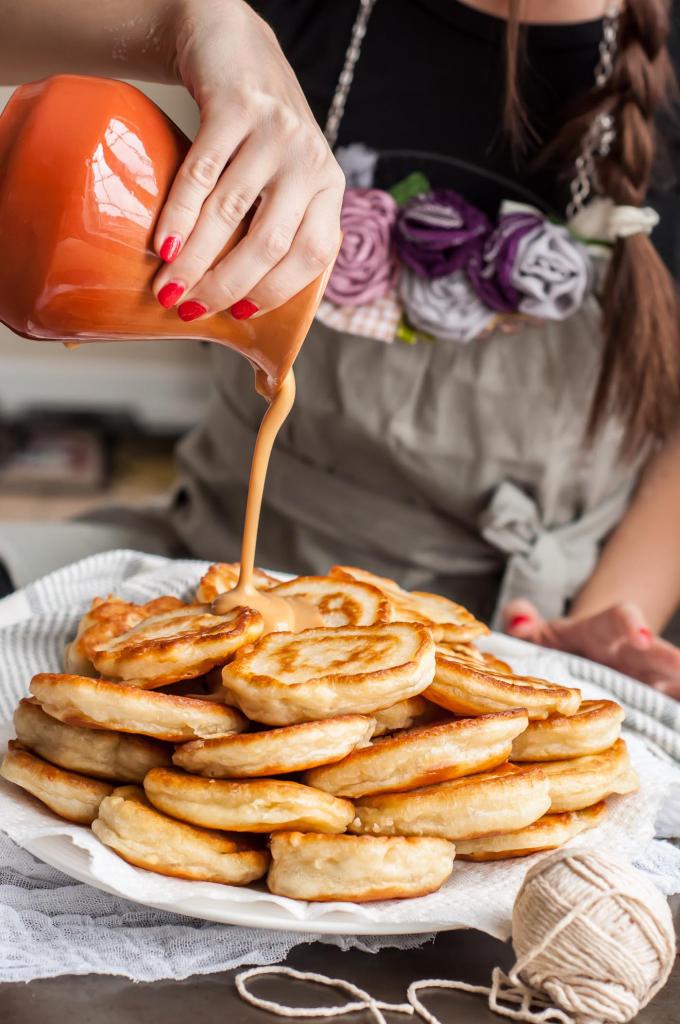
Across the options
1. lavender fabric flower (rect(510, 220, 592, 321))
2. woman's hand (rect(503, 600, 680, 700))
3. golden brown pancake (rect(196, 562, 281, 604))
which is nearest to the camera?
golden brown pancake (rect(196, 562, 281, 604))

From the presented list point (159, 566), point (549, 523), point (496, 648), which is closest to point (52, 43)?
point (159, 566)

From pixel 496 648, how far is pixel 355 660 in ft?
1.40

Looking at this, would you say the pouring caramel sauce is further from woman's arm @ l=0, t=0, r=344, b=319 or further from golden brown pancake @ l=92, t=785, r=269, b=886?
golden brown pancake @ l=92, t=785, r=269, b=886

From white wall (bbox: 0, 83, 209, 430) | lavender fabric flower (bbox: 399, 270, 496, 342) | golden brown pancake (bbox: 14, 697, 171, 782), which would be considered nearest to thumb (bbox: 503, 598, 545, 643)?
lavender fabric flower (bbox: 399, 270, 496, 342)

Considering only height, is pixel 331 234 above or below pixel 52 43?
below

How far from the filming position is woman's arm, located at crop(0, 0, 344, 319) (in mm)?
888

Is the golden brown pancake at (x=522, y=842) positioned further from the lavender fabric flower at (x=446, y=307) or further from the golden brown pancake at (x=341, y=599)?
the lavender fabric flower at (x=446, y=307)

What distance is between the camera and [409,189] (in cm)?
173

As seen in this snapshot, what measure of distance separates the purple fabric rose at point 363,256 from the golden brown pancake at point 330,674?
0.80 m

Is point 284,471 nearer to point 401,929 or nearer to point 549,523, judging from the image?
point 549,523

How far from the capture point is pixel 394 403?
1718mm

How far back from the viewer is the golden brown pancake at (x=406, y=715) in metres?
0.93

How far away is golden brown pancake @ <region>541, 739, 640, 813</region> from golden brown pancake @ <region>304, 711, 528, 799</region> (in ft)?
0.28

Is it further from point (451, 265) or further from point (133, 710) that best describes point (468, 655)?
point (451, 265)
